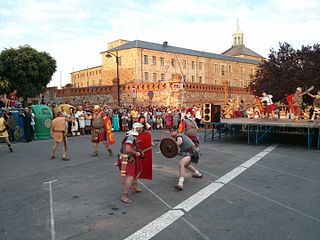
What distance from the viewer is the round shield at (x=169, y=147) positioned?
734 cm

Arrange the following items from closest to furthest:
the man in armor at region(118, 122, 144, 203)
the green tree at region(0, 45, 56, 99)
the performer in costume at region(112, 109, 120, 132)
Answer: the man in armor at region(118, 122, 144, 203) < the performer in costume at region(112, 109, 120, 132) < the green tree at region(0, 45, 56, 99)

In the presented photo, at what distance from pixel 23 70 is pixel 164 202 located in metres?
36.2

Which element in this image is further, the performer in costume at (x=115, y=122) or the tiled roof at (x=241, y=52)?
the tiled roof at (x=241, y=52)

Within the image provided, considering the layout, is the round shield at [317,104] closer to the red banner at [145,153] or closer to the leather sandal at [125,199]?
the red banner at [145,153]

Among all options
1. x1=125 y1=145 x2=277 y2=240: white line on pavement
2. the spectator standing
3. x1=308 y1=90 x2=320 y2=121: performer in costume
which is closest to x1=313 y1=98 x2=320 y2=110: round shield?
x1=308 y1=90 x2=320 y2=121: performer in costume

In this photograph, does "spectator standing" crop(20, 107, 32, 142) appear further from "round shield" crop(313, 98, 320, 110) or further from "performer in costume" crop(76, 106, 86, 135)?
"round shield" crop(313, 98, 320, 110)

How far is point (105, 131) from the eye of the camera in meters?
11.6

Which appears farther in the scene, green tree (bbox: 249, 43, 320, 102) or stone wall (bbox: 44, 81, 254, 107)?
stone wall (bbox: 44, 81, 254, 107)

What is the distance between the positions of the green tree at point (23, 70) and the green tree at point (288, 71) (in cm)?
2638

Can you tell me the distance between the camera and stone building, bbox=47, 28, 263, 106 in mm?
35312

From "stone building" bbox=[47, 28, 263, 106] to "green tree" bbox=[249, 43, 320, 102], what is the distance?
9572mm

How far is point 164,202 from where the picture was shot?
6262 mm

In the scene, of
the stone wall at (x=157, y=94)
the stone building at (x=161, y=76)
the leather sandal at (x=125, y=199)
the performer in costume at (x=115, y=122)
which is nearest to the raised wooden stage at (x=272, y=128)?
the performer in costume at (x=115, y=122)

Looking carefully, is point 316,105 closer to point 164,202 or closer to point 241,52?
point 164,202
